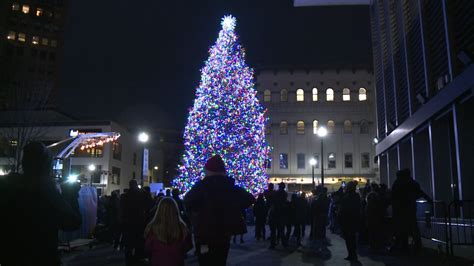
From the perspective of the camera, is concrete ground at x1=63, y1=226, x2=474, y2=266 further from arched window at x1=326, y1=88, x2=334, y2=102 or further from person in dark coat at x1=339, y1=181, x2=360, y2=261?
arched window at x1=326, y1=88, x2=334, y2=102

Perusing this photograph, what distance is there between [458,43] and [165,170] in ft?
255

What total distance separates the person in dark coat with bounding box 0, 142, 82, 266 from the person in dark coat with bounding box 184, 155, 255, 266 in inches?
86.5

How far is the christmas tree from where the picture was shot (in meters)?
29.9

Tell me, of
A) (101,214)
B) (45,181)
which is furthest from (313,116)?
(45,181)

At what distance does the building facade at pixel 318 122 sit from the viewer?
5825 centimetres

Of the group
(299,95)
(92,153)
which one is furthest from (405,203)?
(299,95)

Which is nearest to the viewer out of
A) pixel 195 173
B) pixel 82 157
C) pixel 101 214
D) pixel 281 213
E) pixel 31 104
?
pixel 281 213

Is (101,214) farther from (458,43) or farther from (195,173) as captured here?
(458,43)

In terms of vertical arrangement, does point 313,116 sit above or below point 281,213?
above

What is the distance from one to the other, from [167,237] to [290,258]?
7.09 metres

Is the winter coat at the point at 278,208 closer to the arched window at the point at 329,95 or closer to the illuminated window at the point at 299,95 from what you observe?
the illuminated window at the point at 299,95

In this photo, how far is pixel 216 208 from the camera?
590 centimetres

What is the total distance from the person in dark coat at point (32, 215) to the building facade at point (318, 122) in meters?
55.0

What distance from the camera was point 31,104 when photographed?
116ft
